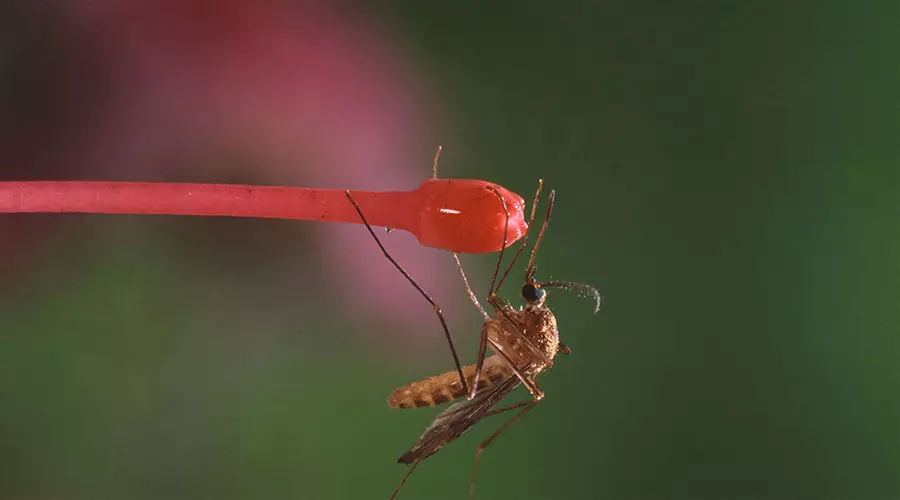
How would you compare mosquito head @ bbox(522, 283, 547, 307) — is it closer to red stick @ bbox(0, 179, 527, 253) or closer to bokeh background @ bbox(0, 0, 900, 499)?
bokeh background @ bbox(0, 0, 900, 499)

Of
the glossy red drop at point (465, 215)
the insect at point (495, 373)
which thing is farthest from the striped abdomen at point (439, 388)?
the glossy red drop at point (465, 215)

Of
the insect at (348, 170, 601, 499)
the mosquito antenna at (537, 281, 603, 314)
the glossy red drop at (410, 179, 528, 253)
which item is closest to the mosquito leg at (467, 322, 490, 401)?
the insect at (348, 170, 601, 499)

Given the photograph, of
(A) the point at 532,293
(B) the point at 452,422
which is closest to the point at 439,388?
(B) the point at 452,422

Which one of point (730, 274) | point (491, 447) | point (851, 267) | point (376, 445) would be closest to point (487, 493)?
point (491, 447)

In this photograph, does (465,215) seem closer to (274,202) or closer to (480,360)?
(274,202)

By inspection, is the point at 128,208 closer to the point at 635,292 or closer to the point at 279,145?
the point at 279,145

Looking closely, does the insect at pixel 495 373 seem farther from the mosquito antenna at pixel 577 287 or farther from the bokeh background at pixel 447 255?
the bokeh background at pixel 447 255
